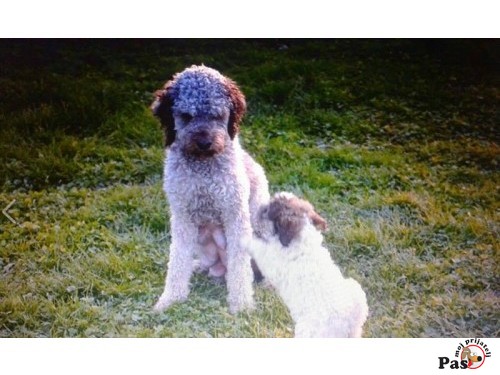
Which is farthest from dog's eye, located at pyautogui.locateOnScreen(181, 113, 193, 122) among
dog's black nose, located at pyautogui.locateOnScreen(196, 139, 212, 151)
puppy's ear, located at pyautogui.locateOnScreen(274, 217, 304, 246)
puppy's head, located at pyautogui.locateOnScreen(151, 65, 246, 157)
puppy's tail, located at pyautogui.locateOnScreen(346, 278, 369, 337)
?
puppy's tail, located at pyautogui.locateOnScreen(346, 278, 369, 337)

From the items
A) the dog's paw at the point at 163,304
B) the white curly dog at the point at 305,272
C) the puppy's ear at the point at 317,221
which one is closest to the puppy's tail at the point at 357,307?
the white curly dog at the point at 305,272

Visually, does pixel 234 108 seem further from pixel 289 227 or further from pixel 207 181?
pixel 289 227

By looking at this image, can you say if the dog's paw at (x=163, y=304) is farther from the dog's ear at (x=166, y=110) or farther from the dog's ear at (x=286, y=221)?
the dog's ear at (x=166, y=110)

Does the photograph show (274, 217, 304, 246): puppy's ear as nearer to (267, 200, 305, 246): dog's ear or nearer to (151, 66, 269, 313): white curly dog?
(267, 200, 305, 246): dog's ear
